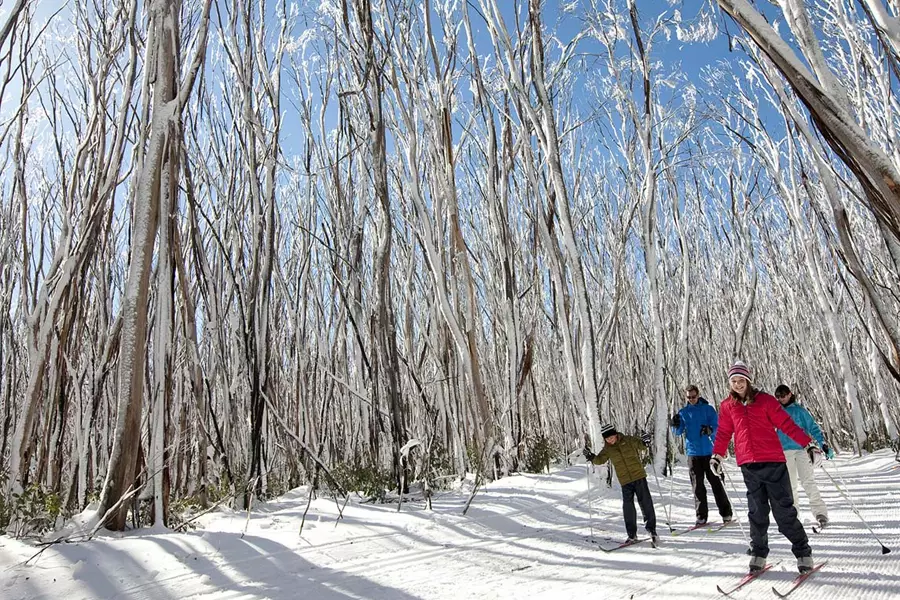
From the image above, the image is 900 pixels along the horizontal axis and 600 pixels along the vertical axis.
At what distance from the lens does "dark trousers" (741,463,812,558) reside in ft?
9.49

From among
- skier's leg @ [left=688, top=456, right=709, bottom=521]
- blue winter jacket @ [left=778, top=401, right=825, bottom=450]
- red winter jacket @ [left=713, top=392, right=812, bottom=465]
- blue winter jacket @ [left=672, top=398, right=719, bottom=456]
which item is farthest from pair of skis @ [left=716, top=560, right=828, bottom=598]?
blue winter jacket @ [left=672, top=398, right=719, bottom=456]

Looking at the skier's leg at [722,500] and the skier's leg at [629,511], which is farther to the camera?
the skier's leg at [722,500]

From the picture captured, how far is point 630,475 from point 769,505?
1.14 meters

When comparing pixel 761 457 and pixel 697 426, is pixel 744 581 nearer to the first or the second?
pixel 761 457

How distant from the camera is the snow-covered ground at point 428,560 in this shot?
2.82 m

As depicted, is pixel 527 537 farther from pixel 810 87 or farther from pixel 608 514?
pixel 810 87

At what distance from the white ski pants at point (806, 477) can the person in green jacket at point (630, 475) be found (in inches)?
39.9

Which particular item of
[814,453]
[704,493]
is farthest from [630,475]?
[814,453]

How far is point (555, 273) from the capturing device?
7.00m

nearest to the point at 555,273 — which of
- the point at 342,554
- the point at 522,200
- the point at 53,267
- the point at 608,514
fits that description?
the point at 522,200

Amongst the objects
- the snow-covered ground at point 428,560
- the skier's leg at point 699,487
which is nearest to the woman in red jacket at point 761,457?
the snow-covered ground at point 428,560

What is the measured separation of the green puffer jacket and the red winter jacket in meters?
1.00

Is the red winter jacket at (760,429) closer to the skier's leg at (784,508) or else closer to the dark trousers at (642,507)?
the skier's leg at (784,508)

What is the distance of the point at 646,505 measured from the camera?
13.1ft
